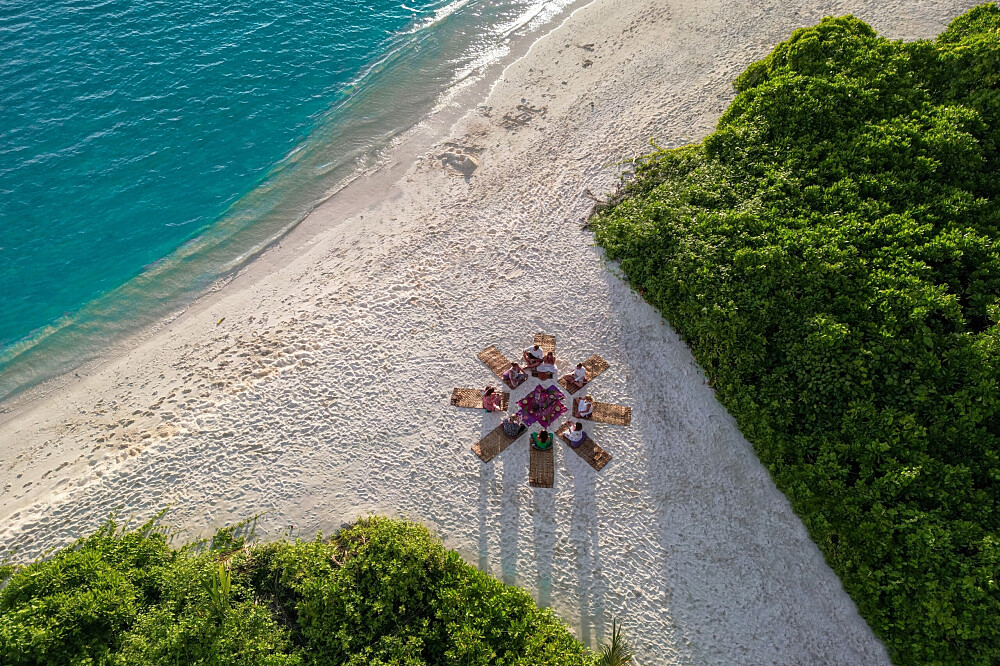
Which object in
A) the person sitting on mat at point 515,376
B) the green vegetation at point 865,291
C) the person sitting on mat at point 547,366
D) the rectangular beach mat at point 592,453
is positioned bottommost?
the rectangular beach mat at point 592,453

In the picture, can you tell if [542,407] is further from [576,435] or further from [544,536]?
[544,536]

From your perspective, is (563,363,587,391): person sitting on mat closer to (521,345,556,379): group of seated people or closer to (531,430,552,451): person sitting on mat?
(521,345,556,379): group of seated people

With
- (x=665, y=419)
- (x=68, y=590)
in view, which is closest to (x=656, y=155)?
(x=665, y=419)

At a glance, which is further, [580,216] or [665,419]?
[580,216]

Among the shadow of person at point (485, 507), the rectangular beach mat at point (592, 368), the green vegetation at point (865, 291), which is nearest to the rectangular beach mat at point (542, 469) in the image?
the shadow of person at point (485, 507)

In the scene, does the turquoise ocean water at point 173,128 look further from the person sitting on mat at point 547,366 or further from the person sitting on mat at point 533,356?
the person sitting on mat at point 547,366

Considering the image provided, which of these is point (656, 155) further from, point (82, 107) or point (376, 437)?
point (82, 107)
